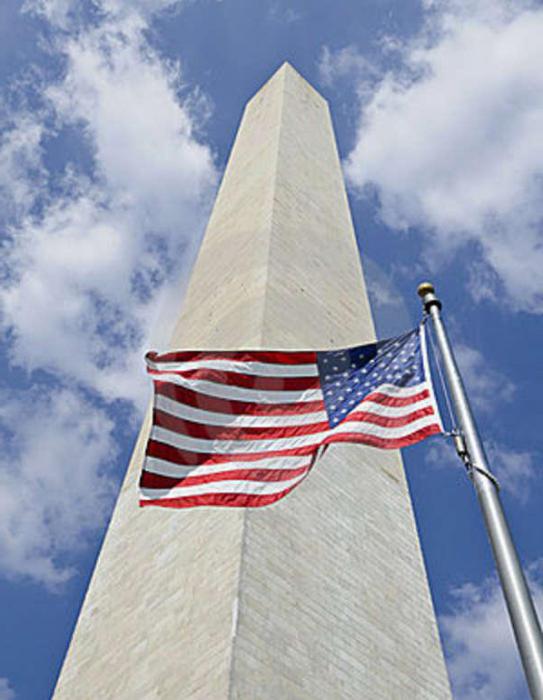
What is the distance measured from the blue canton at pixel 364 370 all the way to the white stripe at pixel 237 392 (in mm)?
232

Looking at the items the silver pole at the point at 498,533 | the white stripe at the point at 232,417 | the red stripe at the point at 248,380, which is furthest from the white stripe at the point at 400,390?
the red stripe at the point at 248,380

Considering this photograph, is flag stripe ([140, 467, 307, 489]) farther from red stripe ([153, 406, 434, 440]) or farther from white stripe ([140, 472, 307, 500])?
red stripe ([153, 406, 434, 440])

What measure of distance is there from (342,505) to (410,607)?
1738 millimetres

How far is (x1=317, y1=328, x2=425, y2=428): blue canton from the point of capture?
7539 millimetres

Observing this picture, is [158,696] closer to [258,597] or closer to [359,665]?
→ [258,597]

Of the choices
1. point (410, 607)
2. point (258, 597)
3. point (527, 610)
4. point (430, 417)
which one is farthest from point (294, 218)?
point (527, 610)

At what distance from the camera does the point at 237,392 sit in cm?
797

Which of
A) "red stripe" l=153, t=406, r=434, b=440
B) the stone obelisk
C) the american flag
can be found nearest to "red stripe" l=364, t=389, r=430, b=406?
the american flag

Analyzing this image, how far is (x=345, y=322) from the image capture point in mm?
16828

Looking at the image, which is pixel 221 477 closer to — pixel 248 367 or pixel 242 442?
pixel 242 442

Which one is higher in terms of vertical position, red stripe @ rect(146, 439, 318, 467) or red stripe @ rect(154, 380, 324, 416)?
red stripe @ rect(154, 380, 324, 416)

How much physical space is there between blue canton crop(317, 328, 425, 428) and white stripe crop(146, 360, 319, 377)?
17 centimetres

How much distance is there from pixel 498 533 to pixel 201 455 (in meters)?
2.96

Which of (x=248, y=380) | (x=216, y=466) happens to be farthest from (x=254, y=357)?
(x=216, y=466)
